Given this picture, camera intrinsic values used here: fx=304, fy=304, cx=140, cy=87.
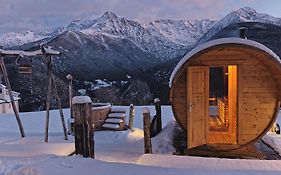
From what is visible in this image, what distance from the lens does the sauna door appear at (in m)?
7.00

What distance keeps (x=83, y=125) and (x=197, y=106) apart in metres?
3.27

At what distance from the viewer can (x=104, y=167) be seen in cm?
448

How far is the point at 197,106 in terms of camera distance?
23.7 ft

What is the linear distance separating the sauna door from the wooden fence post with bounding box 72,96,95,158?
2816 mm

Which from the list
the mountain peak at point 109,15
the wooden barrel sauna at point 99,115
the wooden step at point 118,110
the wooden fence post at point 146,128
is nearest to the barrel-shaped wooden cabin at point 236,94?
the wooden fence post at point 146,128

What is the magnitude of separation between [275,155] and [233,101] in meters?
1.65

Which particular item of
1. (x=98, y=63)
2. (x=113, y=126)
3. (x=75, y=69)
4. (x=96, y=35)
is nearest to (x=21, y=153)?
(x=113, y=126)

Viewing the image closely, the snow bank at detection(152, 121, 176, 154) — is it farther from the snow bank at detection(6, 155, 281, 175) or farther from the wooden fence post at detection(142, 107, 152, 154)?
the snow bank at detection(6, 155, 281, 175)

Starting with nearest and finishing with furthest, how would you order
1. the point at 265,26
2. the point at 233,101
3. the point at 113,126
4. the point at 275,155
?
1. the point at 275,155
2. the point at 233,101
3. the point at 113,126
4. the point at 265,26

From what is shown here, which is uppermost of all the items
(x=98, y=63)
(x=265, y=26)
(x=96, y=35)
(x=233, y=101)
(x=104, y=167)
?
(x=96, y=35)

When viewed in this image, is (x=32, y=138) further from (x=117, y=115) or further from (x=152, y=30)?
(x=152, y=30)

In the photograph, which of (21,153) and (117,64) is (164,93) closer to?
(21,153)

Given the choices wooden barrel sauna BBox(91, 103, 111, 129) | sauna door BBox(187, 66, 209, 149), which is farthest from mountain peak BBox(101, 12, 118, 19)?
sauna door BBox(187, 66, 209, 149)

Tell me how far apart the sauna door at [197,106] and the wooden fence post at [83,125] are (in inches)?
111
